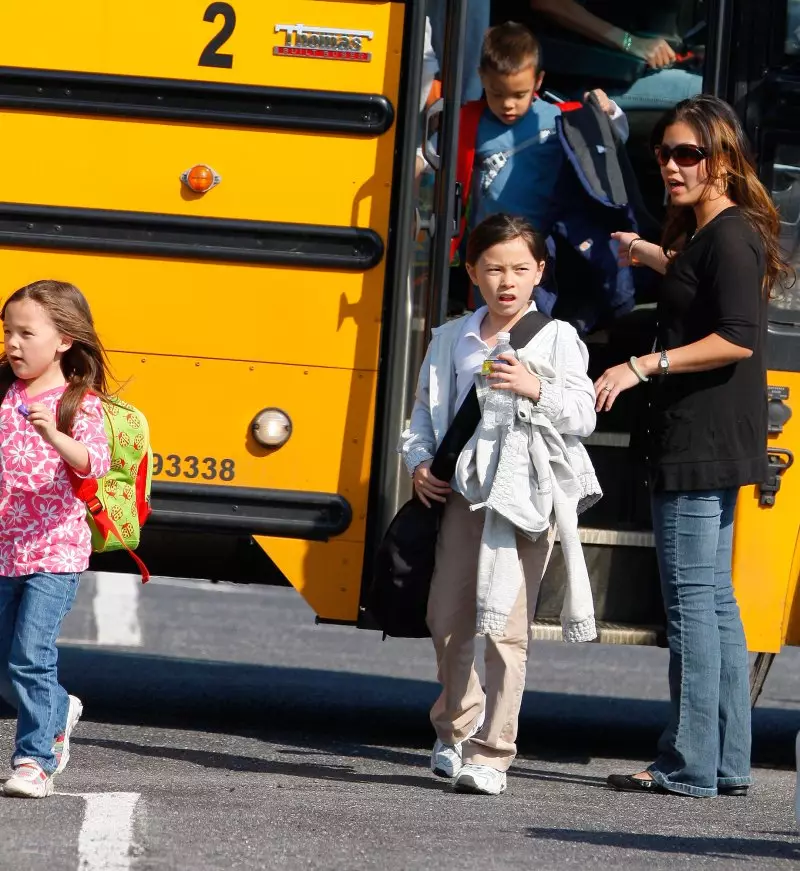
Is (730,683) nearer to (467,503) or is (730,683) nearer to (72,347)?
(467,503)

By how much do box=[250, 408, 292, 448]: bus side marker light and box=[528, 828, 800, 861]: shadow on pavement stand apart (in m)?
1.55

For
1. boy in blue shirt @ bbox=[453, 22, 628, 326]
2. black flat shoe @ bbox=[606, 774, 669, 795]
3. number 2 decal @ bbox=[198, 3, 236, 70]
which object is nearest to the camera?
A: black flat shoe @ bbox=[606, 774, 669, 795]

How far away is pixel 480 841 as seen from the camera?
386 centimetres

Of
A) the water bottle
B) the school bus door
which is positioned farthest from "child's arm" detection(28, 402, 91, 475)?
the school bus door

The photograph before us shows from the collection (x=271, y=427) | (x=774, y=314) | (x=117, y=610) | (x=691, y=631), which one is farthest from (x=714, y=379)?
(x=117, y=610)

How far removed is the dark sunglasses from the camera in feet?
15.5

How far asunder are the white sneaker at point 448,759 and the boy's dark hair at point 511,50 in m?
1.88

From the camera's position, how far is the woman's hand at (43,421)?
4.00m

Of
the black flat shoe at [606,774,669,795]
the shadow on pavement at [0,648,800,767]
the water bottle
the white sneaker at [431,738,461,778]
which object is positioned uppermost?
the water bottle

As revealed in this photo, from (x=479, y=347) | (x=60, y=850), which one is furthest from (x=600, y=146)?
(x=60, y=850)

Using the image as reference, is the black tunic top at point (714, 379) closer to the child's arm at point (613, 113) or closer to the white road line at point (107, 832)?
the child's arm at point (613, 113)

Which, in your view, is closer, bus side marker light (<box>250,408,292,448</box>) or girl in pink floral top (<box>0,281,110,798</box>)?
girl in pink floral top (<box>0,281,110,798</box>)

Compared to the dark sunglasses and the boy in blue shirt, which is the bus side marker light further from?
the dark sunglasses

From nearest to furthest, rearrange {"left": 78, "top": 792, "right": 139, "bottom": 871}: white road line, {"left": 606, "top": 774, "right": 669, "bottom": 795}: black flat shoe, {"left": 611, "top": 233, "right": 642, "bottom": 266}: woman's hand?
{"left": 78, "top": 792, "right": 139, "bottom": 871}: white road line, {"left": 606, "top": 774, "right": 669, "bottom": 795}: black flat shoe, {"left": 611, "top": 233, "right": 642, "bottom": 266}: woman's hand
